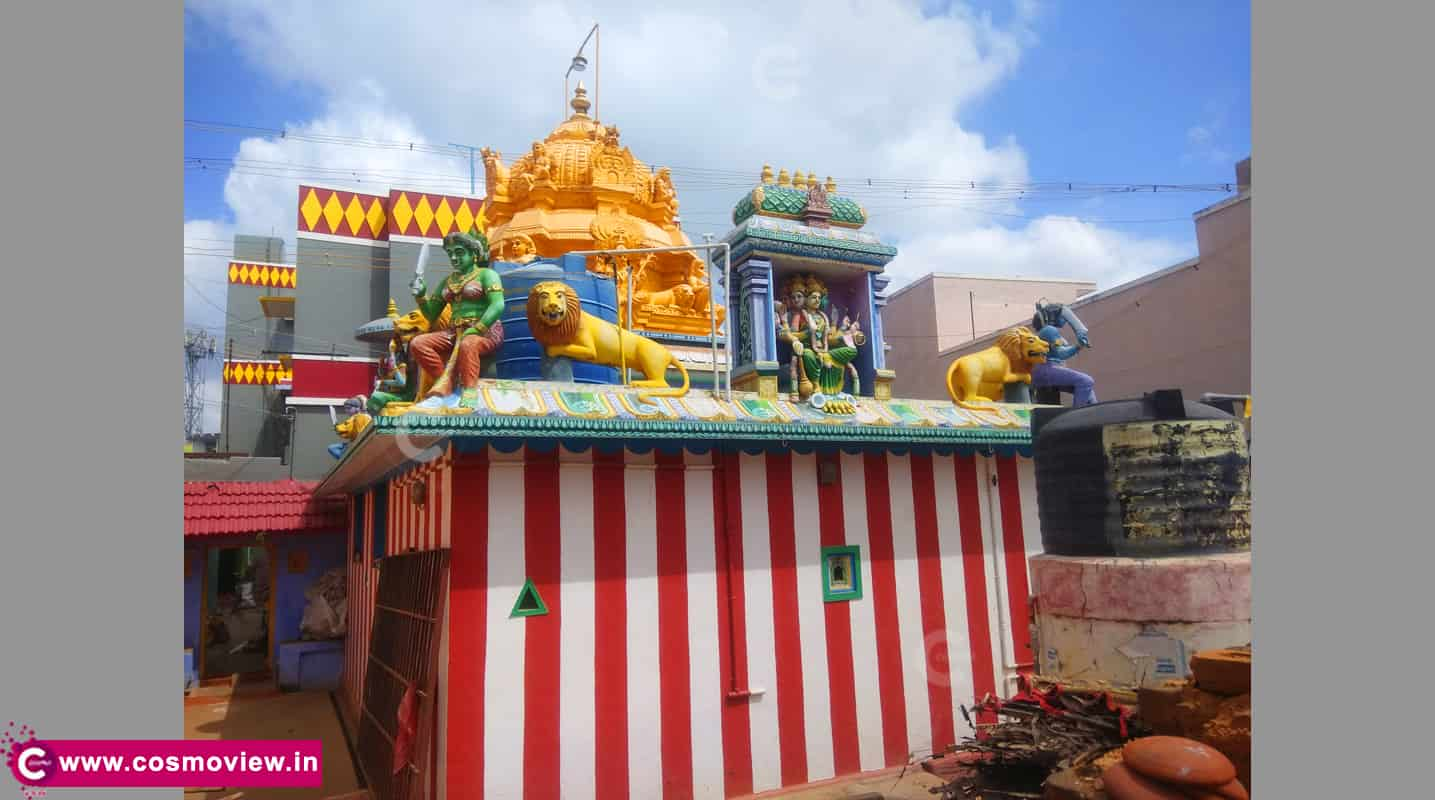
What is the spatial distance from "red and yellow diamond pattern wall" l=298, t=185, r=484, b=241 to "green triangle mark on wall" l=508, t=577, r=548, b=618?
1727 cm

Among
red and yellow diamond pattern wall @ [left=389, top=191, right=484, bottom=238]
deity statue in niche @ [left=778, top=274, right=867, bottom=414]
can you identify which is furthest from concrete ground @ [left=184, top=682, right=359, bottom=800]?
red and yellow diamond pattern wall @ [left=389, top=191, right=484, bottom=238]

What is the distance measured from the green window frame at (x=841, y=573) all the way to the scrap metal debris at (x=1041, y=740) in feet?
9.11

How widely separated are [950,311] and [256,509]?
18.6 meters

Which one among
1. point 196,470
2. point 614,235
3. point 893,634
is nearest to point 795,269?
point 893,634

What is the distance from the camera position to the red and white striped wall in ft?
21.0

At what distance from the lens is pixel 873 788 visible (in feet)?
24.0

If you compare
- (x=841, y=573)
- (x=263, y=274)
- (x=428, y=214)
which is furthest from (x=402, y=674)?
(x=263, y=274)

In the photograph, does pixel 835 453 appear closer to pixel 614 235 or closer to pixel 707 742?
pixel 707 742

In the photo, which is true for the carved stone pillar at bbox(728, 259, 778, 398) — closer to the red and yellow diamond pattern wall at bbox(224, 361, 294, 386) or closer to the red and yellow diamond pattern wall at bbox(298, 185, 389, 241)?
the red and yellow diamond pattern wall at bbox(298, 185, 389, 241)

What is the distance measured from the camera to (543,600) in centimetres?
660

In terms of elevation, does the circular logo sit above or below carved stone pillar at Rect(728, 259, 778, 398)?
below

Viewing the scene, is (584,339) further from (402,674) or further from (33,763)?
(33,763)

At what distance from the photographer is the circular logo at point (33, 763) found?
3.47 meters

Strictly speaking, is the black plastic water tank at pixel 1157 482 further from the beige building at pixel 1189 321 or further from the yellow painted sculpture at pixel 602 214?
the beige building at pixel 1189 321
